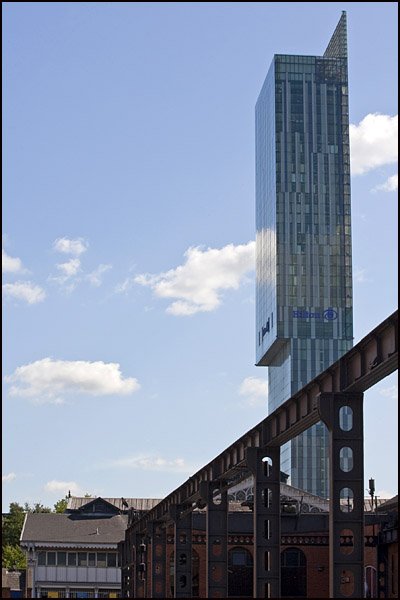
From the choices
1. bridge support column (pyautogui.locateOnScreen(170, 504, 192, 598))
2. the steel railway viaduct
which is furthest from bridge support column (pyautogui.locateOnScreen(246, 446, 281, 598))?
bridge support column (pyautogui.locateOnScreen(170, 504, 192, 598))

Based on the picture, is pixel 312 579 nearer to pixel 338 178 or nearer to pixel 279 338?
pixel 279 338

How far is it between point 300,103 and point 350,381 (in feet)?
489

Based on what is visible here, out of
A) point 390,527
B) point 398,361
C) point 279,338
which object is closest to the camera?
point 398,361

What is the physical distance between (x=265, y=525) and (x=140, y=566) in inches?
1288

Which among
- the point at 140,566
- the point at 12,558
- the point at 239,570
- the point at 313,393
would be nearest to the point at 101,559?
the point at 239,570

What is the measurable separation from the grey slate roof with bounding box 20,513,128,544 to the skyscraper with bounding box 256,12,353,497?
7137 centimetres

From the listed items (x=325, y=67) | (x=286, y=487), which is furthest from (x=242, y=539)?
(x=325, y=67)

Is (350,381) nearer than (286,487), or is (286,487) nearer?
(350,381)

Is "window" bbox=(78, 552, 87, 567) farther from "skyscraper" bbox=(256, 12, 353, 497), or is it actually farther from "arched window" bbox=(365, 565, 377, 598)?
"skyscraper" bbox=(256, 12, 353, 497)

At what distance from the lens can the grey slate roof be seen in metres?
90.0

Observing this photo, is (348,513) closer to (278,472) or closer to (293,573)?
(278,472)

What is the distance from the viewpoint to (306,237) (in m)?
169

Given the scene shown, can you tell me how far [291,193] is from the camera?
169250 mm

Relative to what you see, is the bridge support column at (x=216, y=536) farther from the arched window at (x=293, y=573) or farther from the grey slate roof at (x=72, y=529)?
the grey slate roof at (x=72, y=529)
